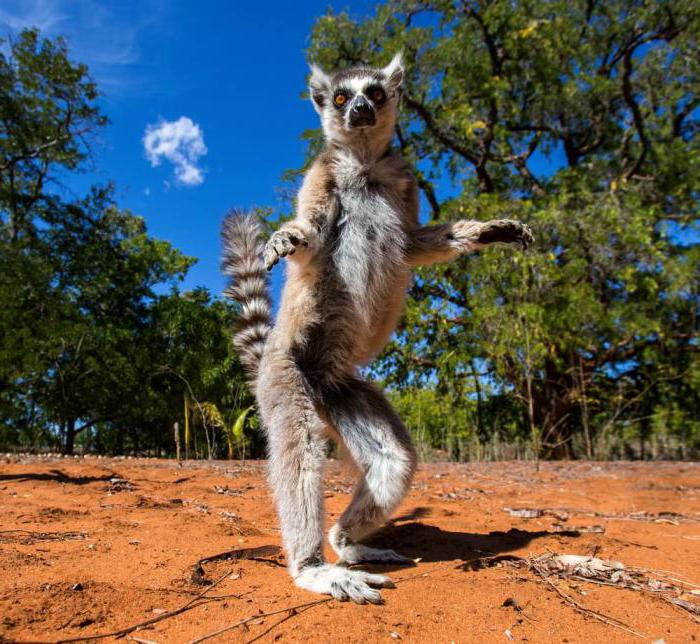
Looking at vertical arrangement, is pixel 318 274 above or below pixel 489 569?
above

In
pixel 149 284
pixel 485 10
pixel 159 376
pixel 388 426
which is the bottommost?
pixel 388 426

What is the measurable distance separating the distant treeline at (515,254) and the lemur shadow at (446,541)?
6.35 metres

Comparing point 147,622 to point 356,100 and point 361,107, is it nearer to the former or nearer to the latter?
point 361,107

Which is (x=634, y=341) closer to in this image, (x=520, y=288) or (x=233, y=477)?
(x=520, y=288)

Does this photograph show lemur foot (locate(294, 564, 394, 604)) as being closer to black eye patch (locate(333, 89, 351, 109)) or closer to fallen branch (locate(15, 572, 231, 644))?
fallen branch (locate(15, 572, 231, 644))

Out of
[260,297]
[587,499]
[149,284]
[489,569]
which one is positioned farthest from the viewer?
[149,284]

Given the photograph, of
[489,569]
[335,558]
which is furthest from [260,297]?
[489,569]

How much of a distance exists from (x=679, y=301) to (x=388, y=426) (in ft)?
43.0

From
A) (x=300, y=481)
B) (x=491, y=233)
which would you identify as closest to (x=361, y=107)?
(x=491, y=233)

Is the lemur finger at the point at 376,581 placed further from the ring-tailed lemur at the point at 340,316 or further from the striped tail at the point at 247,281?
the striped tail at the point at 247,281

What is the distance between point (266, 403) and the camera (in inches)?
134

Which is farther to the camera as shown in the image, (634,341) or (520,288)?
(634,341)

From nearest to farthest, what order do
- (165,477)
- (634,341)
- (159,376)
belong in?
(165,477) < (634,341) < (159,376)

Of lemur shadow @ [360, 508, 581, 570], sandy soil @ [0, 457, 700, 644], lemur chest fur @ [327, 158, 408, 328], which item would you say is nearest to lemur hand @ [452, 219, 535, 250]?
lemur chest fur @ [327, 158, 408, 328]
